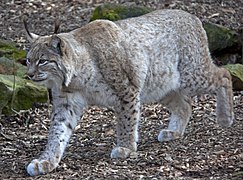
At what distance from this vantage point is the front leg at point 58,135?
5.60 metres

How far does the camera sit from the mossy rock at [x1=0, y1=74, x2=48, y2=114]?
686 cm

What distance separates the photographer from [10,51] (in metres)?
8.23

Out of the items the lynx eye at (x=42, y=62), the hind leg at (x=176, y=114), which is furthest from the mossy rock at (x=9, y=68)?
the lynx eye at (x=42, y=62)

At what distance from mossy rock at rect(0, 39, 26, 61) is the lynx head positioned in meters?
2.34

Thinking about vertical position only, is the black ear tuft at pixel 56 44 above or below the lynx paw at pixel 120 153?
above

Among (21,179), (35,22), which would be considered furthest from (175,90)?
(35,22)

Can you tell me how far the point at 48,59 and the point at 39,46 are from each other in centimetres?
13

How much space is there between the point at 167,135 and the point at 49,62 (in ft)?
4.52

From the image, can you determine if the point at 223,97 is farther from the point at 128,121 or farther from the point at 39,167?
the point at 39,167

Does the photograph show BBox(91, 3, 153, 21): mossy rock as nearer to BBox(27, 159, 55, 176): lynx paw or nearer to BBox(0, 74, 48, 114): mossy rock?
BBox(0, 74, 48, 114): mossy rock

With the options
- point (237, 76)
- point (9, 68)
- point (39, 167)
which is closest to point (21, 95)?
point (9, 68)

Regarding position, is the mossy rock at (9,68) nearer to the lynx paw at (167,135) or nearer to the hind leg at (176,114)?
the hind leg at (176,114)

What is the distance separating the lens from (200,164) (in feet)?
17.9

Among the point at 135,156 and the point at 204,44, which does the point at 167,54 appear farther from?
the point at 135,156
